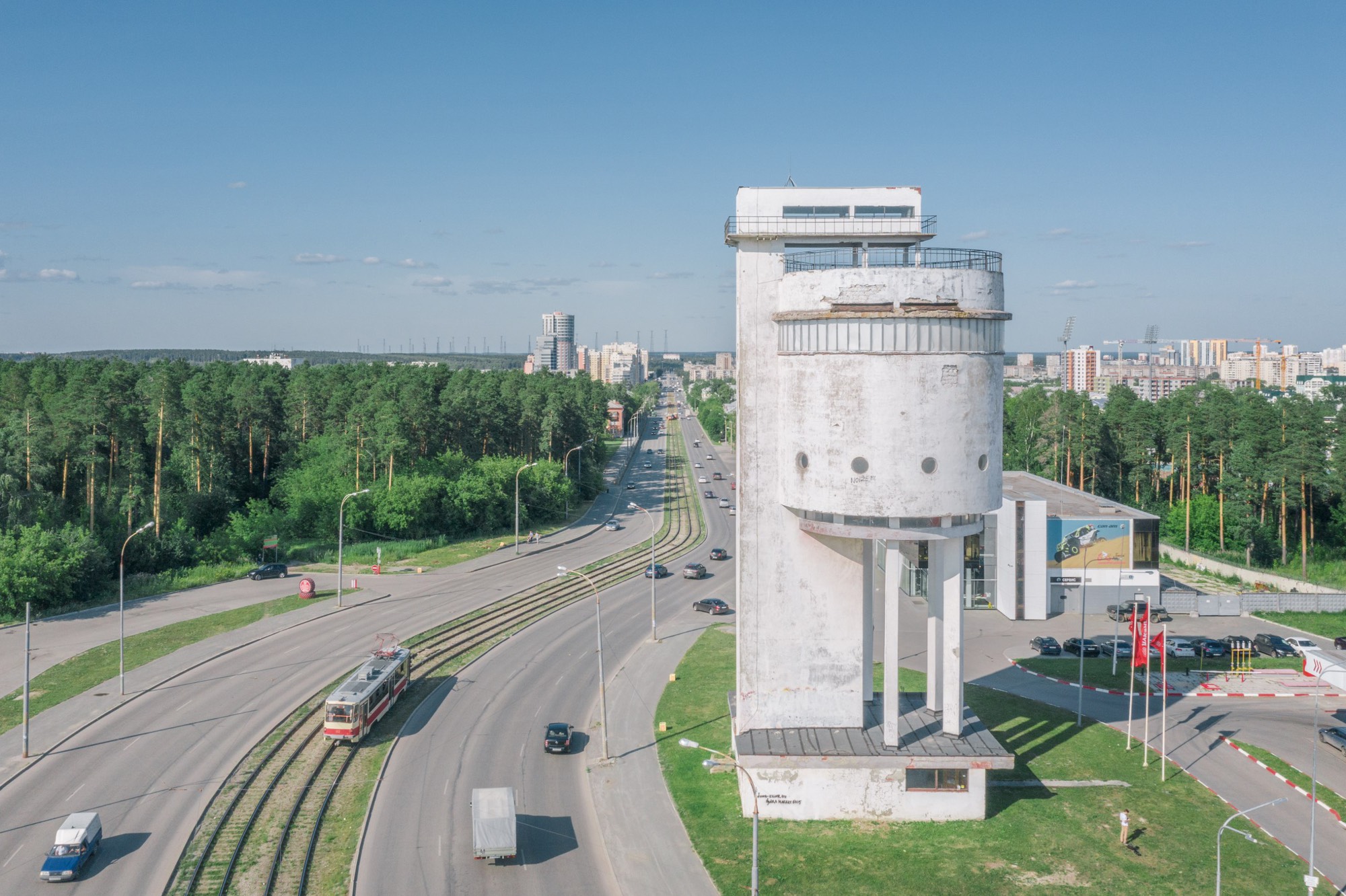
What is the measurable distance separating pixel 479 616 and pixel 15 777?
93.1 ft

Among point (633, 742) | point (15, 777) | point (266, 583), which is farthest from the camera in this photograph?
point (266, 583)

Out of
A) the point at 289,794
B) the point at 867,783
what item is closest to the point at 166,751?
the point at 289,794

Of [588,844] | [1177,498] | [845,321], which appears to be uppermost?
[845,321]

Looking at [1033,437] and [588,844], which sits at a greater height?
[1033,437]

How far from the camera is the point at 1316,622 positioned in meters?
65.6

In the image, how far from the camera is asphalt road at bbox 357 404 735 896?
2981 cm

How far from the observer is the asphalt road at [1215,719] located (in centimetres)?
3456

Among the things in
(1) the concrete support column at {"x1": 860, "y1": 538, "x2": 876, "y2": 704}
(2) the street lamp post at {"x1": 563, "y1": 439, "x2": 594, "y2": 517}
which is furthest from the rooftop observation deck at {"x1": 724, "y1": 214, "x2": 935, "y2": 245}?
(2) the street lamp post at {"x1": 563, "y1": 439, "x2": 594, "y2": 517}

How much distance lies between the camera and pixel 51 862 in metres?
28.7

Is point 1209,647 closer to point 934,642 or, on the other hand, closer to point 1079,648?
point 1079,648

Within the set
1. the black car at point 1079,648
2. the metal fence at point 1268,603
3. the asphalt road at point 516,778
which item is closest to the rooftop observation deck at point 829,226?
the asphalt road at point 516,778

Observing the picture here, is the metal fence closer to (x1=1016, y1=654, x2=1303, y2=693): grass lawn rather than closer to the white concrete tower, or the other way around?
(x1=1016, y1=654, x2=1303, y2=693): grass lawn

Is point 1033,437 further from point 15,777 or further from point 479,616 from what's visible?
point 15,777

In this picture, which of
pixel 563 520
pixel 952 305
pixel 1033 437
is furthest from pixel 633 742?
pixel 1033 437
